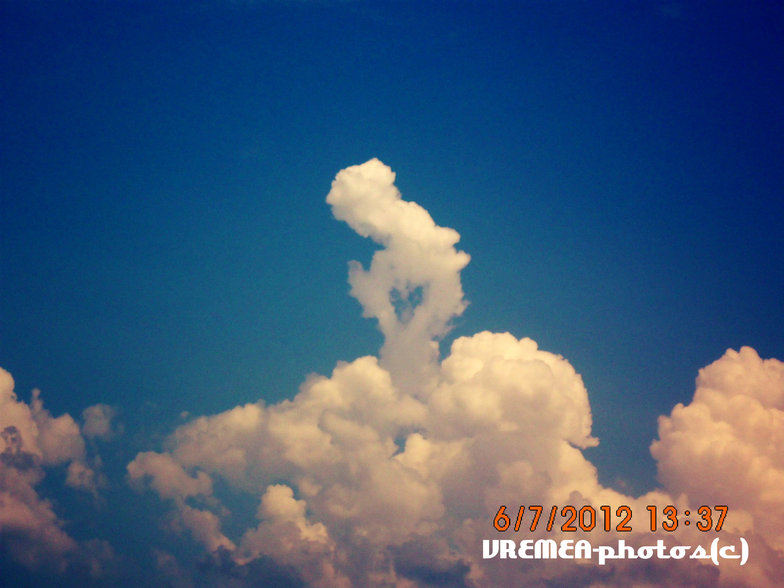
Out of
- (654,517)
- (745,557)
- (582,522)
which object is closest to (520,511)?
(582,522)

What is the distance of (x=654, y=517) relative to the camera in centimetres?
8169

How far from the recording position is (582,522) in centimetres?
7738

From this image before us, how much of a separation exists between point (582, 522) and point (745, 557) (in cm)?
3330

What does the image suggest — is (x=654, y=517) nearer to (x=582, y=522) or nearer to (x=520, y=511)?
(x=582, y=522)

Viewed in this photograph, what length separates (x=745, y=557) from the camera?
8475 centimetres

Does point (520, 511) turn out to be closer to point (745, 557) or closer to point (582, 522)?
point (582, 522)

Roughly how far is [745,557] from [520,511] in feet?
131

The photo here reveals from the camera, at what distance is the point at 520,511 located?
275 ft

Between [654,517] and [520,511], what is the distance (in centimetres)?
2189

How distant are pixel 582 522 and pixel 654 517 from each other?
1439 centimetres

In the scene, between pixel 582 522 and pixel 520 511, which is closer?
pixel 582 522

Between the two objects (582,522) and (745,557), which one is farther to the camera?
(745,557)

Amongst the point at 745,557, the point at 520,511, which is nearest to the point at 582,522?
the point at 520,511

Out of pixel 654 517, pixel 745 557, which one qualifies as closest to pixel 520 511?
pixel 654 517
